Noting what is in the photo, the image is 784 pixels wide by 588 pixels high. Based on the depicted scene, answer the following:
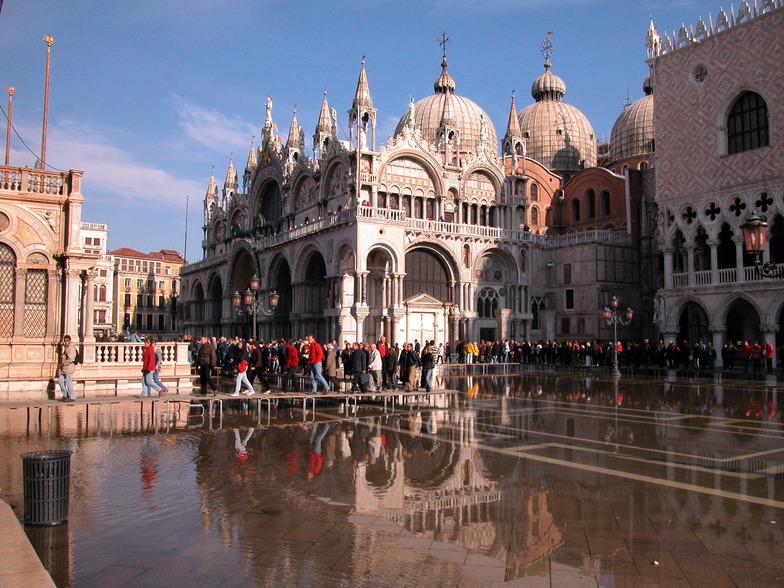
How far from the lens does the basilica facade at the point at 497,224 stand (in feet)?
111

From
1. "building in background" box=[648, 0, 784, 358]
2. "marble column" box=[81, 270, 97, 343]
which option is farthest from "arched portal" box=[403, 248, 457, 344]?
"marble column" box=[81, 270, 97, 343]

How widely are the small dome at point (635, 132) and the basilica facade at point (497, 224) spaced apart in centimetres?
15

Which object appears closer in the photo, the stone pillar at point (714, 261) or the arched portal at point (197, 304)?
the stone pillar at point (714, 261)

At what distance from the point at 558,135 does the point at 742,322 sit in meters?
27.2

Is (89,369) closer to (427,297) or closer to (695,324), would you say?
(427,297)

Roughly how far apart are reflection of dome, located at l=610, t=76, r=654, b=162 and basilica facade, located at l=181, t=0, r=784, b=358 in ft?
0.51

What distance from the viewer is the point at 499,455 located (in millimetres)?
11062

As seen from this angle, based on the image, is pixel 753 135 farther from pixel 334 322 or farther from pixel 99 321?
pixel 99 321

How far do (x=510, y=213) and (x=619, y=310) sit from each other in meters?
9.28

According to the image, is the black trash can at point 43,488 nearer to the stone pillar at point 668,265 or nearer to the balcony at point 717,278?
the balcony at point 717,278

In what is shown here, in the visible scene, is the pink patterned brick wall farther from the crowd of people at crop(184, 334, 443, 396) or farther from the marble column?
the marble column

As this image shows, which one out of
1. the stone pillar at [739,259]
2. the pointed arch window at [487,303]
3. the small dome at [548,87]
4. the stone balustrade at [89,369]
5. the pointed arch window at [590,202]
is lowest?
the stone balustrade at [89,369]

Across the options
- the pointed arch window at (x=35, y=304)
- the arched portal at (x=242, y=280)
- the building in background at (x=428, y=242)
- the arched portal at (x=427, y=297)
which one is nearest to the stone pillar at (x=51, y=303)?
the pointed arch window at (x=35, y=304)

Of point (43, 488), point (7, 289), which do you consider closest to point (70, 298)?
point (7, 289)
